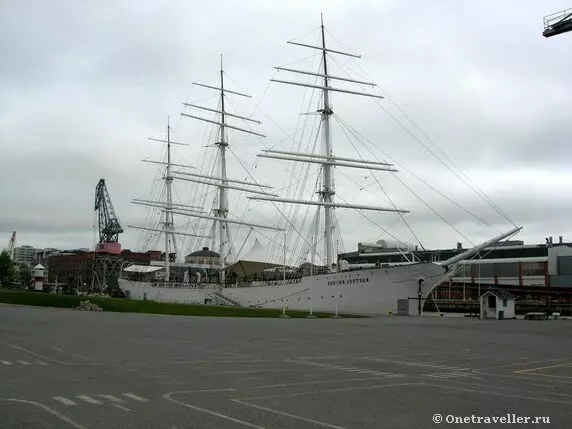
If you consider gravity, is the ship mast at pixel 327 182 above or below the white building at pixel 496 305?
above

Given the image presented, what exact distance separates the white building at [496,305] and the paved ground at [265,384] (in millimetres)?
29705

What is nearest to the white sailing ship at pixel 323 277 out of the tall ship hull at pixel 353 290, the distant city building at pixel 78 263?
the tall ship hull at pixel 353 290

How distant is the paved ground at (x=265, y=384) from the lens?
735 cm

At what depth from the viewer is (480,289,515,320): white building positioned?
153 ft

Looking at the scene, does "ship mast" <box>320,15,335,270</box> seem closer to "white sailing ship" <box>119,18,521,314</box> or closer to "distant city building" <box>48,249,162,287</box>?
"white sailing ship" <box>119,18,521,314</box>

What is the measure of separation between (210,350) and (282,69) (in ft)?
150

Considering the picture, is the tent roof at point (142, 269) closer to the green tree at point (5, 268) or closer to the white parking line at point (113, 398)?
the green tree at point (5, 268)

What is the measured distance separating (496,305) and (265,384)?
40981 mm

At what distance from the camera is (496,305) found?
46812 mm

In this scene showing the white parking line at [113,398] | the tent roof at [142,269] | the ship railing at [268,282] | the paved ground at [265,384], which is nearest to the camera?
the paved ground at [265,384]

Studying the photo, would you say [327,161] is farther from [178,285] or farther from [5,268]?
[5,268]

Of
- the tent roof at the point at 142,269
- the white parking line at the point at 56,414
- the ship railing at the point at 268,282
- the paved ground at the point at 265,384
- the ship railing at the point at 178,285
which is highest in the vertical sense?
→ the tent roof at the point at 142,269

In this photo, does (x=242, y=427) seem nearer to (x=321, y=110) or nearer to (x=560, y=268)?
(x=321, y=110)

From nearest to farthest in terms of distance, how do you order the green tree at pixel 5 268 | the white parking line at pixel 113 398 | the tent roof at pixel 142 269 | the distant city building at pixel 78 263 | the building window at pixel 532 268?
1. the white parking line at pixel 113 398
2. the building window at pixel 532 268
3. the tent roof at pixel 142 269
4. the green tree at pixel 5 268
5. the distant city building at pixel 78 263
